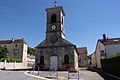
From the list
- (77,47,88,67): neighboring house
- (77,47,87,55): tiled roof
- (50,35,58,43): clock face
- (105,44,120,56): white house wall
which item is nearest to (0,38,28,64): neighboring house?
(77,47,88,67): neighboring house

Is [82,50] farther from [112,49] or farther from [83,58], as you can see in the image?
[112,49]

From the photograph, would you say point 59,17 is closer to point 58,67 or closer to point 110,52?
point 58,67

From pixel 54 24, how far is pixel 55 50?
5.89 m

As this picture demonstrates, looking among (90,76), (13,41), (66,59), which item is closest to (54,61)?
(66,59)

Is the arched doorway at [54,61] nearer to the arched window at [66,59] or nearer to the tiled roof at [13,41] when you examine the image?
the arched window at [66,59]

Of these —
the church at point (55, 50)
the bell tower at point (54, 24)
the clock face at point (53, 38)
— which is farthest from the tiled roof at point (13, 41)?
the clock face at point (53, 38)

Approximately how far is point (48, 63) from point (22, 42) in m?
27.2

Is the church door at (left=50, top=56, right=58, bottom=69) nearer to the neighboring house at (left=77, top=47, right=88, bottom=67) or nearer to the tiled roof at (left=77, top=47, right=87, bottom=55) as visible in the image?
the neighboring house at (left=77, top=47, right=88, bottom=67)

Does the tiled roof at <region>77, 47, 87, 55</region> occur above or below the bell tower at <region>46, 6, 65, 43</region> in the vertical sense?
below

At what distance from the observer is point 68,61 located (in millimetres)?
31047

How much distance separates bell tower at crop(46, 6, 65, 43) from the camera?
108ft

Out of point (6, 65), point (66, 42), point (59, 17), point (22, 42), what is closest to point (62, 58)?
point (66, 42)

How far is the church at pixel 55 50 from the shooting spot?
31.1 metres

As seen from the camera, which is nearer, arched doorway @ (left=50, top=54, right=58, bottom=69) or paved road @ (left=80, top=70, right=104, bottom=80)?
paved road @ (left=80, top=70, right=104, bottom=80)
